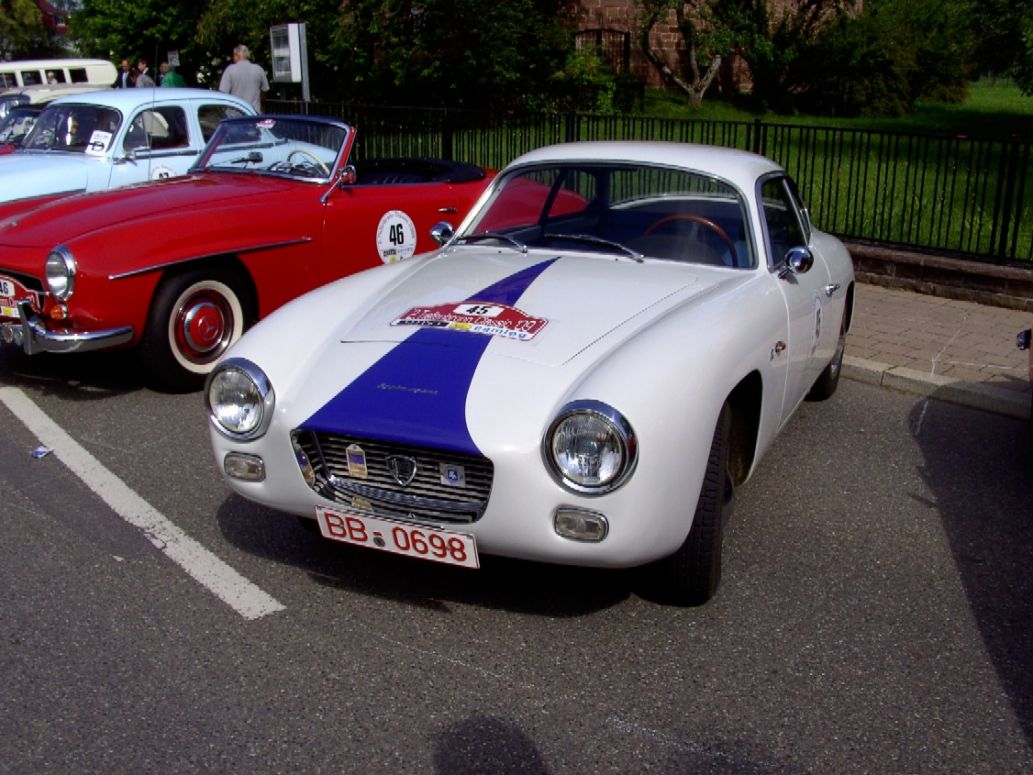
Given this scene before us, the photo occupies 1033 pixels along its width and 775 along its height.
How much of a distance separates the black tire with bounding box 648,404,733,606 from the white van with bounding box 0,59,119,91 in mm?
26715

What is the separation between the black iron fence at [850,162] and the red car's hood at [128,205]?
14.0 ft

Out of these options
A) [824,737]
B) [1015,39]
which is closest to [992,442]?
[824,737]

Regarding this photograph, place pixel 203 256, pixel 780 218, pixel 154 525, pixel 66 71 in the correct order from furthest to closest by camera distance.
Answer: pixel 66 71 < pixel 203 256 < pixel 780 218 < pixel 154 525

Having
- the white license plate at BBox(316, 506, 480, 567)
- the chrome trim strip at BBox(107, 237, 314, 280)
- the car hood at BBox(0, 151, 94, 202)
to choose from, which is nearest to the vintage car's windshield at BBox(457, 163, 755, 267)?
the white license plate at BBox(316, 506, 480, 567)

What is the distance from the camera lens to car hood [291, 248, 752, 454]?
3.52 metres

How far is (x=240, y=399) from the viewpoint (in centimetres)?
384

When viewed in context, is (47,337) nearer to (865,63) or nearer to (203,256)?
(203,256)

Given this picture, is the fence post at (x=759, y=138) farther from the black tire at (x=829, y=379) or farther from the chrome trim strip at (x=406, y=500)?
the chrome trim strip at (x=406, y=500)

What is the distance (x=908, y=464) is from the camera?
5402 millimetres

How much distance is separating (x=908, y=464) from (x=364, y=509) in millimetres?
2988

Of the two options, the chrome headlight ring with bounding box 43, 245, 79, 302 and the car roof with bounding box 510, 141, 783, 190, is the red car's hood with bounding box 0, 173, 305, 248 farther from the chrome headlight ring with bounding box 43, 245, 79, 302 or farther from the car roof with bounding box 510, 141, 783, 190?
the car roof with bounding box 510, 141, 783, 190

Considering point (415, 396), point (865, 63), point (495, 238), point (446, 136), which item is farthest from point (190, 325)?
point (865, 63)

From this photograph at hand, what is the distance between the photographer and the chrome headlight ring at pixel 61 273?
6.05 metres

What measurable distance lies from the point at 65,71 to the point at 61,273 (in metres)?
24.7
